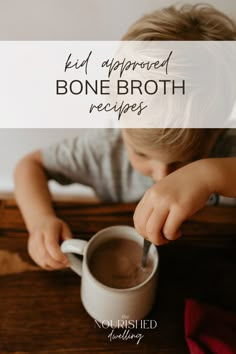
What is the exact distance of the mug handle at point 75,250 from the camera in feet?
1.10

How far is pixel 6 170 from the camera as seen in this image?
60 centimetres

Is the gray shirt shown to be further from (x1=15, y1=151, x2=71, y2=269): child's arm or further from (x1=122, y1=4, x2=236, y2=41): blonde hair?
(x1=122, y1=4, x2=236, y2=41): blonde hair

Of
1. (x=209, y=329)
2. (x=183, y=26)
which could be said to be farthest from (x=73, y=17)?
(x=209, y=329)

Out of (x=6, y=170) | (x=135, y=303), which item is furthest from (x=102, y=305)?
(x=6, y=170)

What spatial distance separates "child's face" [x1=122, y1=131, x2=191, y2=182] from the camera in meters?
0.39

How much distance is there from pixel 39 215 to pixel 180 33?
0.24m

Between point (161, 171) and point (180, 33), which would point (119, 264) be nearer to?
point (161, 171)

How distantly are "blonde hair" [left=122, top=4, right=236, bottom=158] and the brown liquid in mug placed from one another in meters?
0.10

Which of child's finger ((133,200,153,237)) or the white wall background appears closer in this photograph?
child's finger ((133,200,153,237))

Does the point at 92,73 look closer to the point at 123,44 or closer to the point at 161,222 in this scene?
the point at 123,44

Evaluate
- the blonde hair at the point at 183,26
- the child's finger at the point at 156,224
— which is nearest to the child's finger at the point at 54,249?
the child's finger at the point at 156,224

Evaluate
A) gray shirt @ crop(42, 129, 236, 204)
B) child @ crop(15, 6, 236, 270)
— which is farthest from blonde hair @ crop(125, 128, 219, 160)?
gray shirt @ crop(42, 129, 236, 204)

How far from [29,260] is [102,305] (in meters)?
0.10

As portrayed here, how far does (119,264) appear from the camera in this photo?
1.13 ft
